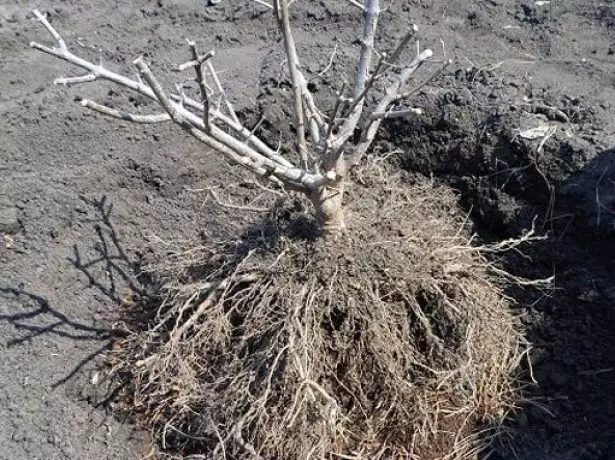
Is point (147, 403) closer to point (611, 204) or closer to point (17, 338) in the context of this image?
point (17, 338)

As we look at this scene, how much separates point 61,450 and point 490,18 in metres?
2.22

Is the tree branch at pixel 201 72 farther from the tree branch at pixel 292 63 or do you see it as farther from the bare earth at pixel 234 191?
the bare earth at pixel 234 191

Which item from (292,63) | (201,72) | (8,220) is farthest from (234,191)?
(201,72)

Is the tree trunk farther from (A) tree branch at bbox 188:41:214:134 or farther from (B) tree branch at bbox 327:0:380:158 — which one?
(A) tree branch at bbox 188:41:214:134

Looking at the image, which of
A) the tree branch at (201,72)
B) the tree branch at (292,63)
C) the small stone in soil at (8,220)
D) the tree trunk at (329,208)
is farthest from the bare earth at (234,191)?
the tree branch at (201,72)

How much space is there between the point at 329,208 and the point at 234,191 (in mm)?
662

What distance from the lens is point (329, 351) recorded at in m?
1.82

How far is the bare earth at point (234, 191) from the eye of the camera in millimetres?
1910

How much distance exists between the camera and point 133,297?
2.14m

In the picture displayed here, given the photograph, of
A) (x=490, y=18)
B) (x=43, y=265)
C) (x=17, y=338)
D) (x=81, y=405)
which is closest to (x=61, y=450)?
(x=81, y=405)

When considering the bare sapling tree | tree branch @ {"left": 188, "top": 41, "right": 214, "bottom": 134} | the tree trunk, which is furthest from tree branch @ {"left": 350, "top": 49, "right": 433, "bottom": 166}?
tree branch @ {"left": 188, "top": 41, "right": 214, "bottom": 134}

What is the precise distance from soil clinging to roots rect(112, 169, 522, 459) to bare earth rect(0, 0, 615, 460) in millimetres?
158

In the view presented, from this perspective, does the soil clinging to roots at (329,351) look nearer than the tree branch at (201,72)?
No

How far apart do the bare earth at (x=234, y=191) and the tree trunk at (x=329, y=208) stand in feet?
1.77
